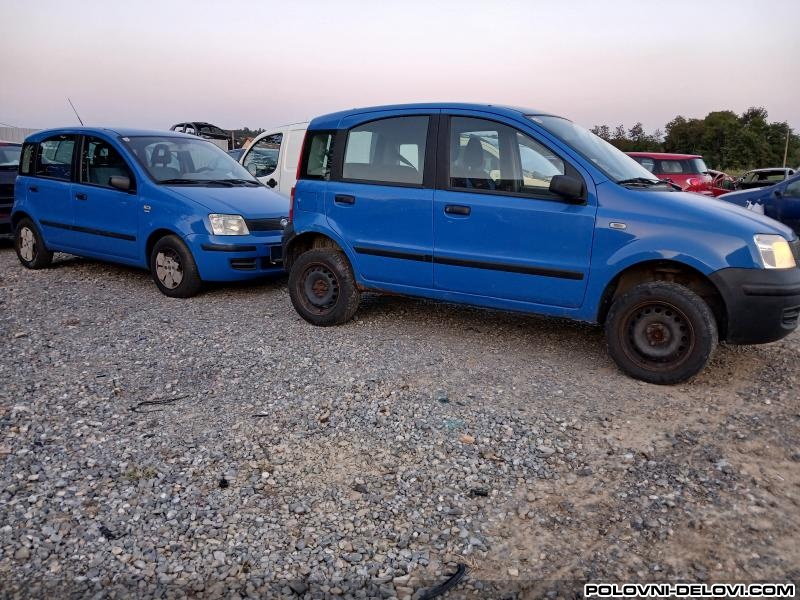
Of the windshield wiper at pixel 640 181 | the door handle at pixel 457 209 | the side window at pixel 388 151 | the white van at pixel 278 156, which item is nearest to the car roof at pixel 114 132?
the white van at pixel 278 156

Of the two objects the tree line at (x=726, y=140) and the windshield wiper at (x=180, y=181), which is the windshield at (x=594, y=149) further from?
the tree line at (x=726, y=140)

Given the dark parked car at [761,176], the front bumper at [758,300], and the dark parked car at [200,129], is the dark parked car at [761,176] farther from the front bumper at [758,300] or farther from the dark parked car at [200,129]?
the dark parked car at [200,129]

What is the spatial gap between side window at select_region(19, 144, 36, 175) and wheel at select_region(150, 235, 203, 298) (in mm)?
2648

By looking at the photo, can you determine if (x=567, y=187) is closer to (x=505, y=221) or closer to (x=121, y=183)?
(x=505, y=221)

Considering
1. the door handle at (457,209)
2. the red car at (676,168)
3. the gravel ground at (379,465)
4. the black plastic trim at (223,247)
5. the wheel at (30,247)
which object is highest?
the red car at (676,168)

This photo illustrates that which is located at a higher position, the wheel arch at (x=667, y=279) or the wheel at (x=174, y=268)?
the wheel arch at (x=667, y=279)

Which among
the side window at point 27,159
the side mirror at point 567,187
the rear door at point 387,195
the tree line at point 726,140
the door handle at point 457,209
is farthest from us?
the tree line at point 726,140

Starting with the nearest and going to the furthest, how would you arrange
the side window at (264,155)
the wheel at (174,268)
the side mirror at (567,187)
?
the side mirror at (567,187) < the wheel at (174,268) < the side window at (264,155)

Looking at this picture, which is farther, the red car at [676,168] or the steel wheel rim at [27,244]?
the red car at [676,168]

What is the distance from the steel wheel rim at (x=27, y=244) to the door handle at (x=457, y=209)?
20.2ft

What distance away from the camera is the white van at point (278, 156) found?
34.1 ft

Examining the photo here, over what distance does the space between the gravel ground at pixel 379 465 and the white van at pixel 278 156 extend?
5.04 meters

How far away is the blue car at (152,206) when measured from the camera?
279 inches

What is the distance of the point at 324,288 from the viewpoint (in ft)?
19.9
